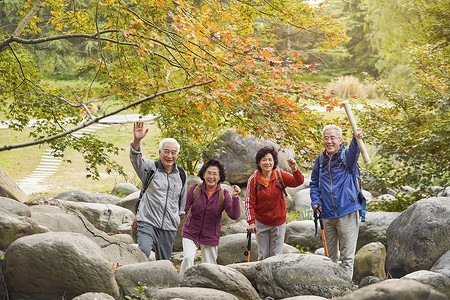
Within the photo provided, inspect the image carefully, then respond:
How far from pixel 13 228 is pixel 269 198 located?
2688mm

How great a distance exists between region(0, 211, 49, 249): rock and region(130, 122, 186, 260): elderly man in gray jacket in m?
1.06

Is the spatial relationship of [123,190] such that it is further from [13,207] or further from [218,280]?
[218,280]

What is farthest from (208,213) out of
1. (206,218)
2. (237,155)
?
(237,155)

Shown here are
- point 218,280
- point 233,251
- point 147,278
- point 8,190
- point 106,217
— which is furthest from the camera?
point 8,190

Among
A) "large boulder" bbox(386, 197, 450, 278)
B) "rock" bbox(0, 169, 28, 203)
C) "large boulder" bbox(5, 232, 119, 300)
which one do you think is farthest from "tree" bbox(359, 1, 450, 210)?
"rock" bbox(0, 169, 28, 203)

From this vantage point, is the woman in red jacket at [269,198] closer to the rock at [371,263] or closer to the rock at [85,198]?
the rock at [371,263]

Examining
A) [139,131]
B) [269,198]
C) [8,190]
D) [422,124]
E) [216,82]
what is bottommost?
[269,198]

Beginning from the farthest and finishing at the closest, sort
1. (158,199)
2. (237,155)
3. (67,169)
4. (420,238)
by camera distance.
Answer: (67,169)
(237,155)
(420,238)
(158,199)

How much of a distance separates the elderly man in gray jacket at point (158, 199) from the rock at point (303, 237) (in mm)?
3725

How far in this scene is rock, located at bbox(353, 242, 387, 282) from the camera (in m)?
6.12

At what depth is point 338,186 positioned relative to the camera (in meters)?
5.21

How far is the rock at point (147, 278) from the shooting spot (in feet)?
14.0

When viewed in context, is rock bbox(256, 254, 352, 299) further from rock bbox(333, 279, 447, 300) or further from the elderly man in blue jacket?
rock bbox(333, 279, 447, 300)

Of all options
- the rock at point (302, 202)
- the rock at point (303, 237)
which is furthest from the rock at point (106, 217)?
the rock at point (302, 202)
